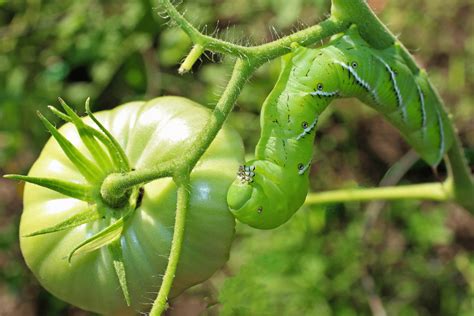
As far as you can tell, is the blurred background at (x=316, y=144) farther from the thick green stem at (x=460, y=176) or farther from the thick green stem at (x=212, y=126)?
the thick green stem at (x=212, y=126)

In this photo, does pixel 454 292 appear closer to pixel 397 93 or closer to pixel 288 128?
pixel 397 93

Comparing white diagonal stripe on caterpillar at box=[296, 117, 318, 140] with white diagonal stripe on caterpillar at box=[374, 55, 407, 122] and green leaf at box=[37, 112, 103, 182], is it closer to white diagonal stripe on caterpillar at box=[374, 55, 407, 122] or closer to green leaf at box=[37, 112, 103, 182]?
white diagonal stripe on caterpillar at box=[374, 55, 407, 122]

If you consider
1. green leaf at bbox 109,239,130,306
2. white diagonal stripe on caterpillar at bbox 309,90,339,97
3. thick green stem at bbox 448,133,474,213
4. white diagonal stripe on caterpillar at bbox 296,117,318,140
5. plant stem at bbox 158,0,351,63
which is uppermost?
plant stem at bbox 158,0,351,63

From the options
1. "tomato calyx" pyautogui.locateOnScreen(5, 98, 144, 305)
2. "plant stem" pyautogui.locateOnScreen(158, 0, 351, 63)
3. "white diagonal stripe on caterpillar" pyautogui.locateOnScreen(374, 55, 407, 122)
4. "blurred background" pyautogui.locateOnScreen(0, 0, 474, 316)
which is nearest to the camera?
"plant stem" pyautogui.locateOnScreen(158, 0, 351, 63)

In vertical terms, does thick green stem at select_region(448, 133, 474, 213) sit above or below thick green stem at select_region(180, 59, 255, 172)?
below

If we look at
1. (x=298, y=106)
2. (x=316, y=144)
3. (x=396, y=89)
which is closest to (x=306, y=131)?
(x=298, y=106)

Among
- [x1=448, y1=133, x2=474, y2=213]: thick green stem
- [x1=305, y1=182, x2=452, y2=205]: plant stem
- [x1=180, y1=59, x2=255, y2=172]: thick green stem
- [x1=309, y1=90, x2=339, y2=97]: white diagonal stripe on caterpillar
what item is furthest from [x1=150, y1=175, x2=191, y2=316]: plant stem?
[x1=305, y1=182, x2=452, y2=205]: plant stem

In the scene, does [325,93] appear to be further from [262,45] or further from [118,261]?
[118,261]
